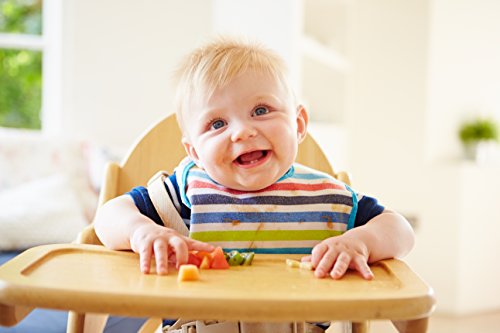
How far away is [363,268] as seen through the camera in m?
0.88

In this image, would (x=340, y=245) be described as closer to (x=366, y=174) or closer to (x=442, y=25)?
(x=366, y=174)

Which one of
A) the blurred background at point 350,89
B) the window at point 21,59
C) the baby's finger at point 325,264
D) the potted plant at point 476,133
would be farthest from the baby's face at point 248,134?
the potted plant at point 476,133

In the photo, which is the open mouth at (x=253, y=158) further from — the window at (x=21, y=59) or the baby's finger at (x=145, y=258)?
the window at (x=21, y=59)

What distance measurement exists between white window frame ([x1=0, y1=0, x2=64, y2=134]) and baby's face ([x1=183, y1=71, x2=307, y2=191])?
6.83 feet

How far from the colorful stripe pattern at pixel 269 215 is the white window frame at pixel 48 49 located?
6.78 ft

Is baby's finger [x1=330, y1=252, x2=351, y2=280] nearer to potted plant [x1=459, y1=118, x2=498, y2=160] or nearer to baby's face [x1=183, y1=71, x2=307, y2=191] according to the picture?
baby's face [x1=183, y1=71, x2=307, y2=191]

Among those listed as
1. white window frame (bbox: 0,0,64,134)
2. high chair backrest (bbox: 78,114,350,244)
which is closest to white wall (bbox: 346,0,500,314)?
white window frame (bbox: 0,0,64,134)

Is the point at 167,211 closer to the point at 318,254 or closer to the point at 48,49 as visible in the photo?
the point at 318,254

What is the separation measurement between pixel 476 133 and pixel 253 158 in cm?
278

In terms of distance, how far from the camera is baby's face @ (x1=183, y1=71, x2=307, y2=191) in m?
1.05

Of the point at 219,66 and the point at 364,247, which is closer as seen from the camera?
the point at 364,247

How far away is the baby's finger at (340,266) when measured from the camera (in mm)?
858

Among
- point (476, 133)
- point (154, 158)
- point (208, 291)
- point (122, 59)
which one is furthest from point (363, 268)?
point (476, 133)

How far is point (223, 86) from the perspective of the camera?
3.48 ft
